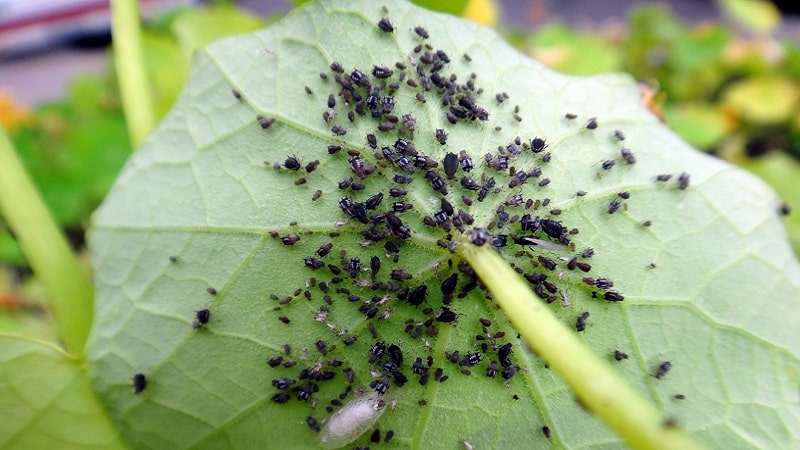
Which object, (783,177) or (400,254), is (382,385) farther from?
(783,177)

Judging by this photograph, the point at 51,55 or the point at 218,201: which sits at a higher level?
the point at 218,201

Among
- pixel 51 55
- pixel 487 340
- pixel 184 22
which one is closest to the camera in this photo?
pixel 487 340

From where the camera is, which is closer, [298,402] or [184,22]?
[298,402]

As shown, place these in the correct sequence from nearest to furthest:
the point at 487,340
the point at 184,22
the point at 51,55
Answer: the point at 487,340 → the point at 184,22 → the point at 51,55

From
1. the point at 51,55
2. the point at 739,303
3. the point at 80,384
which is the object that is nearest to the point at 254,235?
the point at 80,384

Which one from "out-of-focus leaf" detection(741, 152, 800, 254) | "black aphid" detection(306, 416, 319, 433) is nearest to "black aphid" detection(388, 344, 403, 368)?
"black aphid" detection(306, 416, 319, 433)

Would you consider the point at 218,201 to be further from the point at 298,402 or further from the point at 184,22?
the point at 184,22
